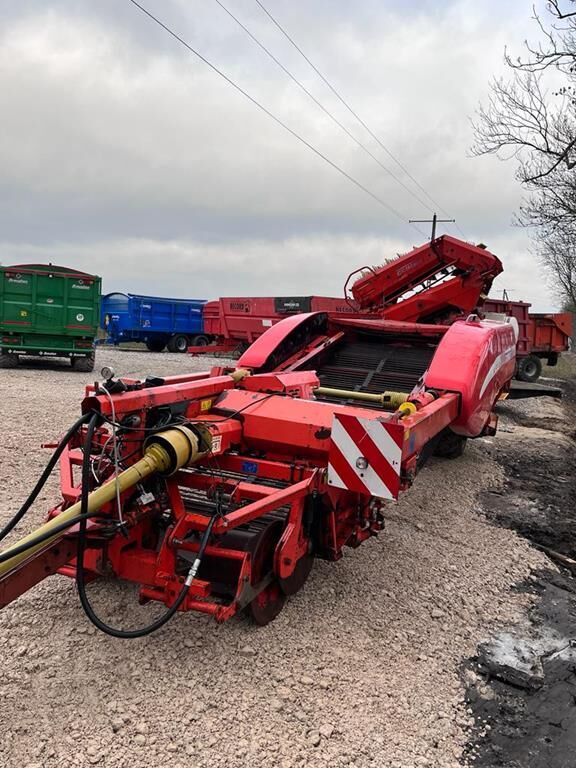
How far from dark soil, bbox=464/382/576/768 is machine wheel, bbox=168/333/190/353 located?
62.7 ft

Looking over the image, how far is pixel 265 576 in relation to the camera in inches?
118

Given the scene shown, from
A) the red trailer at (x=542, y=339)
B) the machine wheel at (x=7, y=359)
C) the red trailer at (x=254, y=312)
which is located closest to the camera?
the machine wheel at (x=7, y=359)

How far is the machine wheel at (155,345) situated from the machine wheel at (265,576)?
844 inches

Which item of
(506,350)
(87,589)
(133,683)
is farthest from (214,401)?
(506,350)

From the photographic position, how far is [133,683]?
2.68 metres

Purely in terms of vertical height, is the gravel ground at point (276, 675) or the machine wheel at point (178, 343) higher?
the machine wheel at point (178, 343)

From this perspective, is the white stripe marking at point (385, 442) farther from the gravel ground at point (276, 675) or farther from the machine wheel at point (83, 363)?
the machine wheel at point (83, 363)

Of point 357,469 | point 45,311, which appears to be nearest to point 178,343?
point 45,311

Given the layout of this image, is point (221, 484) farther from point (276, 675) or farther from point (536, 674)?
point (536, 674)

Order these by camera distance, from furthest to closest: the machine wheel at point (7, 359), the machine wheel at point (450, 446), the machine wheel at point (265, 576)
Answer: the machine wheel at point (7, 359), the machine wheel at point (450, 446), the machine wheel at point (265, 576)

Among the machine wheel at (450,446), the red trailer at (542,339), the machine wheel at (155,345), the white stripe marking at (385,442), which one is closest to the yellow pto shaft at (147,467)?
the white stripe marking at (385,442)

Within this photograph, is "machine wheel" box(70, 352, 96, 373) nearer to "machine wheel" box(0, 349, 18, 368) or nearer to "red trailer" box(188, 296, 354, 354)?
"machine wheel" box(0, 349, 18, 368)

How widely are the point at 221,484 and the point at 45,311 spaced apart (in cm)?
1109

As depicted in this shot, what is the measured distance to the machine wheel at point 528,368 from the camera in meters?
16.8
